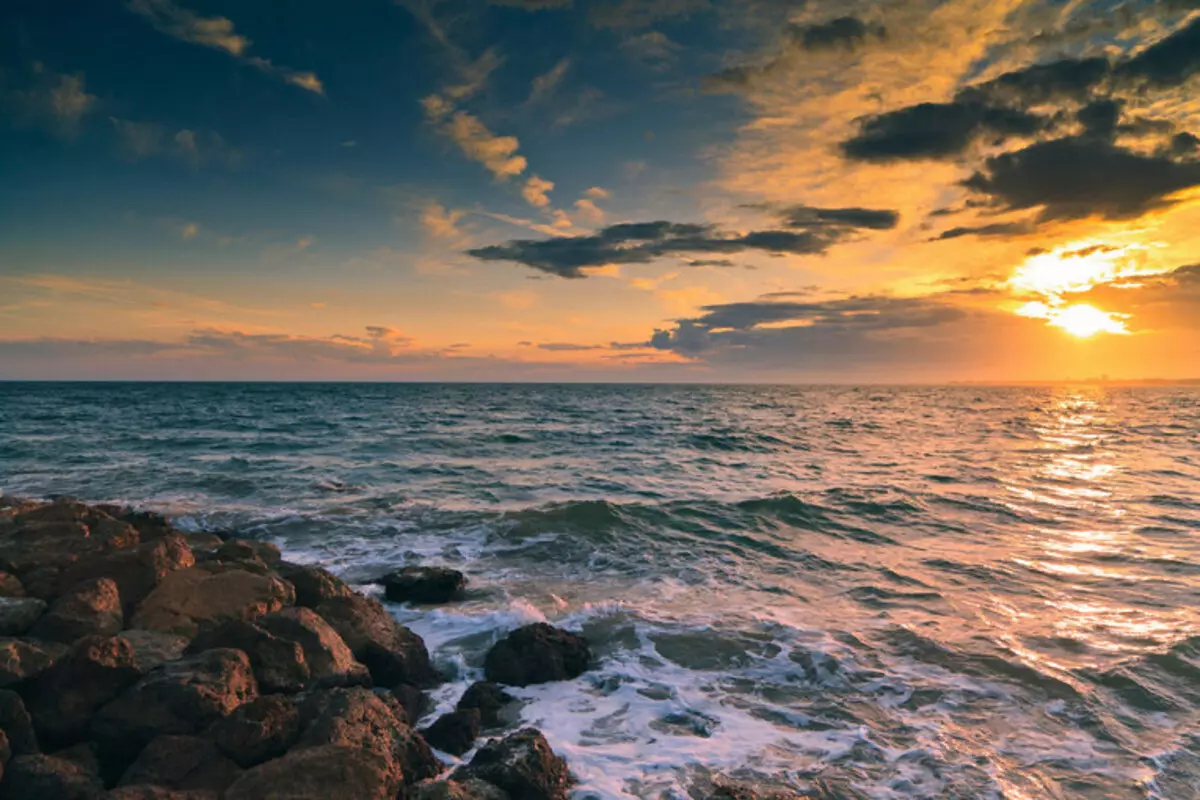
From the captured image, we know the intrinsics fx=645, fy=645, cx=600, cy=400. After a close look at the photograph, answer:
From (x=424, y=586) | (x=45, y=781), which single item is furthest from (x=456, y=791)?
(x=424, y=586)

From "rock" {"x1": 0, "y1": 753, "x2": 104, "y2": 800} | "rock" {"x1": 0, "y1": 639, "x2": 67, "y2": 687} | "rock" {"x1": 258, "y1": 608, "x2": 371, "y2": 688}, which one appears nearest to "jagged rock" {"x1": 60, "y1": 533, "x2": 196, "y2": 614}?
"rock" {"x1": 0, "y1": 639, "x2": 67, "y2": 687}

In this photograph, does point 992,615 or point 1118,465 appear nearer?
point 992,615

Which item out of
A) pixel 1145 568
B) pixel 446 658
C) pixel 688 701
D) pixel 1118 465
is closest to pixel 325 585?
pixel 446 658

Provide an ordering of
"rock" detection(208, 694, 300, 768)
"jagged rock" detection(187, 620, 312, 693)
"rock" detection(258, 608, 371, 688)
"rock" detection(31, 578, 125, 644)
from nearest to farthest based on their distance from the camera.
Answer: "rock" detection(208, 694, 300, 768) < "jagged rock" detection(187, 620, 312, 693) < "rock" detection(31, 578, 125, 644) < "rock" detection(258, 608, 371, 688)

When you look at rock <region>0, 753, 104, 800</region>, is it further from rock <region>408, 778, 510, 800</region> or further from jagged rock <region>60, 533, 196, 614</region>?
jagged rock <region>60, 533, 196, 614</region>

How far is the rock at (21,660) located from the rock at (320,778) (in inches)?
101

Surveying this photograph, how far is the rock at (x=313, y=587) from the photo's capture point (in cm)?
880

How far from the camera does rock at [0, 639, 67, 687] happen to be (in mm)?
5559

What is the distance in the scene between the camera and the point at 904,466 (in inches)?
1114

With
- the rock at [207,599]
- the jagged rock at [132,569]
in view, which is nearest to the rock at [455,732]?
the rock at [207,599]

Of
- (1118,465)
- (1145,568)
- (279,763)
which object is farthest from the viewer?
(1118,465)

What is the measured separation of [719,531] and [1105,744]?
32.1 ft

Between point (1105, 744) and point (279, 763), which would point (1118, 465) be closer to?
point (1105, 744)

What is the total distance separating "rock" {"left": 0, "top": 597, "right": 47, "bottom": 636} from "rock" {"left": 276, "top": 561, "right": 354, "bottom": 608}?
271 centimetres
